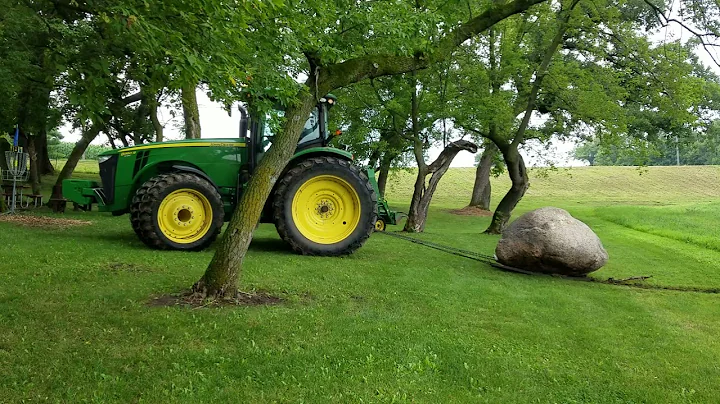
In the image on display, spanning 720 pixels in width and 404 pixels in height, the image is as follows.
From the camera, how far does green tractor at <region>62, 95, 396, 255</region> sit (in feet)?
32.1

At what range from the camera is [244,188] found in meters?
10.3

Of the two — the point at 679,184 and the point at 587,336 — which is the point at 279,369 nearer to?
the point at 587,336


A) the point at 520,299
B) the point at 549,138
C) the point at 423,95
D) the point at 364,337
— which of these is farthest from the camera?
the point at 549,138

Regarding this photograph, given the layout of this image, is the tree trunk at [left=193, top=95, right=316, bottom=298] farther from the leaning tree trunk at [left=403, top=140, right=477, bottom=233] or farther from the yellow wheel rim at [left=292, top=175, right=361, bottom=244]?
the leaning tree trunk at [left=403, top=140, right=477, bottom=233]

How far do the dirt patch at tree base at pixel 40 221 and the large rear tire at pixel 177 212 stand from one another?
4153mm

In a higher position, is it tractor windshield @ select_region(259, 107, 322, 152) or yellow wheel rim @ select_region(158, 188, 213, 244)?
tractor windshield @ select_region(259, 107, 322, 152)

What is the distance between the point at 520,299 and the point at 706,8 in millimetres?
7605

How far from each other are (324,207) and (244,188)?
1.48 metres

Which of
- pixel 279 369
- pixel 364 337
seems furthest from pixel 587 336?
pixel 279 369

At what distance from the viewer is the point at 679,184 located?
52938mm

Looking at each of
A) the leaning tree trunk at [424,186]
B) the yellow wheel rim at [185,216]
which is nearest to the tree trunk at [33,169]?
the yellow wheel rim at [185,216]

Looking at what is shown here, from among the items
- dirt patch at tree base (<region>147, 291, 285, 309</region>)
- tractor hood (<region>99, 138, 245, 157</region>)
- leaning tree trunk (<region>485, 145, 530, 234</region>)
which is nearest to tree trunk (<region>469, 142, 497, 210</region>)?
leaning tree trunk (<region>485, 145, 530, 234</region>)

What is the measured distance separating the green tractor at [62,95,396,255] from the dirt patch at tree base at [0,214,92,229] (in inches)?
95.7

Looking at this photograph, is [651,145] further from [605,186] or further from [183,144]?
[605,186]
